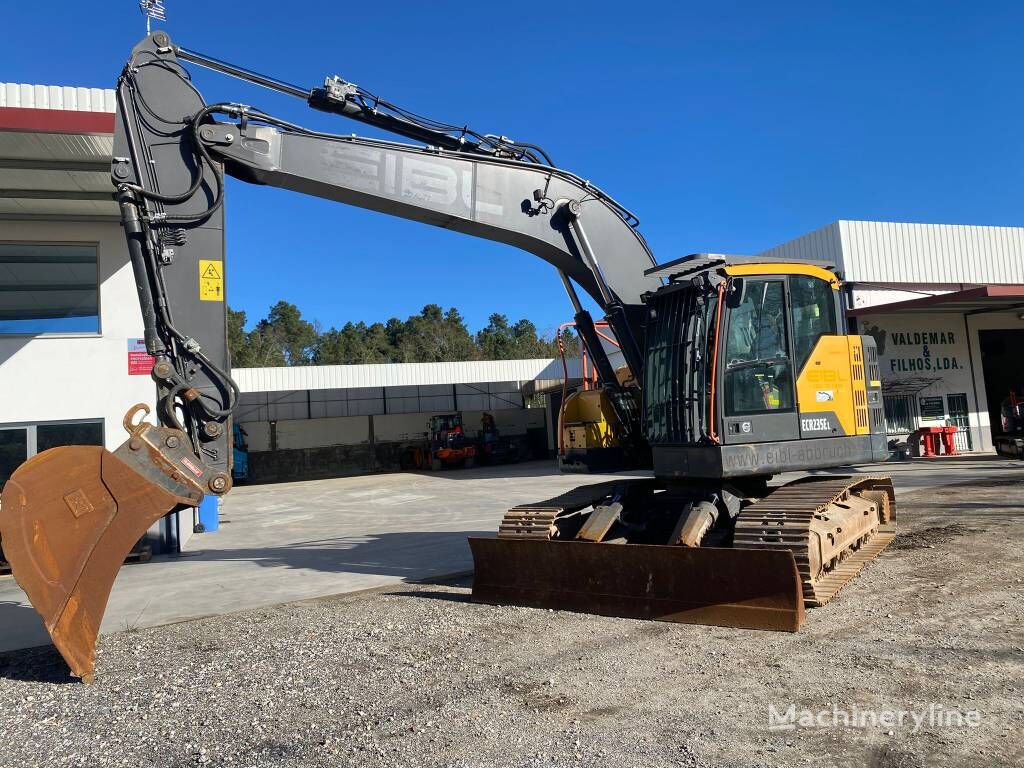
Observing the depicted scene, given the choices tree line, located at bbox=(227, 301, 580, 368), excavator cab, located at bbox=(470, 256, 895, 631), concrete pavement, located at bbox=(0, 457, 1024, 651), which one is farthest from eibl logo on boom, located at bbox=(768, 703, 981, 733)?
tree line, located at bbox=(227, 301, 580, 368)

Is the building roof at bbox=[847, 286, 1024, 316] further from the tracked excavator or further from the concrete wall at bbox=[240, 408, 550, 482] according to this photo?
the concrete wall at bbox=[240, 408, 550, 482]

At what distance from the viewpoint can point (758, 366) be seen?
6609mm

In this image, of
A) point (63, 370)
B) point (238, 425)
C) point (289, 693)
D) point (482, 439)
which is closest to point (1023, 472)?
point (289, 693)

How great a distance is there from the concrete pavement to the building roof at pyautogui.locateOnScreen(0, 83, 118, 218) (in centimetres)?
580

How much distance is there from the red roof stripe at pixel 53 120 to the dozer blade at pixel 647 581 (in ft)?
23.6

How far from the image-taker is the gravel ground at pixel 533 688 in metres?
3.80

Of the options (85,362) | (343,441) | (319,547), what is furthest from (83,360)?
(343,441)

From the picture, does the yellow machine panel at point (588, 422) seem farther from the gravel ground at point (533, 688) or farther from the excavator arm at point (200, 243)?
the gravel ground at point (533, 688)

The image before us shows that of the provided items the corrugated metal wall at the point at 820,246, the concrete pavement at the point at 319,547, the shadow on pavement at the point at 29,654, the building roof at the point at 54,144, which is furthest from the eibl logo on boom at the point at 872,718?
the corrugated metal wall at the point at 820,246

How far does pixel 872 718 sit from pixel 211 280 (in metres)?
5.57

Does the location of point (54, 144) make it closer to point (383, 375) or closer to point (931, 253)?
point (383, 375)

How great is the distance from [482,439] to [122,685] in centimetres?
3150

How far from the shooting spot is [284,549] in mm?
12258

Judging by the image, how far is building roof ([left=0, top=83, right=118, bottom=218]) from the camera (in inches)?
360
